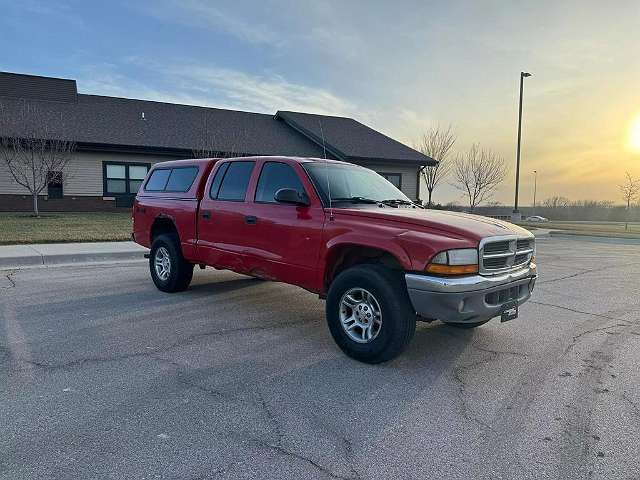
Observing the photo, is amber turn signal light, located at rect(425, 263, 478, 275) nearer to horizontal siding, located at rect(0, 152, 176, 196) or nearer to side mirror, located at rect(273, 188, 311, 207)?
side mirror, located at rect(273, 188, 311, 207)

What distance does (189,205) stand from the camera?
6746 mm

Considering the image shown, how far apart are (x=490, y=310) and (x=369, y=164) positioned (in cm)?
2384

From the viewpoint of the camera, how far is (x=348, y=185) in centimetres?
547

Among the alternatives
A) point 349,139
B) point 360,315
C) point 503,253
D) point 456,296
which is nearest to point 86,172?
point 349,139

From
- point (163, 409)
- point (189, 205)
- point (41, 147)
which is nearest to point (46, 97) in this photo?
point (41, 147)

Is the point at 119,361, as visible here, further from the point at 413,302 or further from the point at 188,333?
the point at 413,302

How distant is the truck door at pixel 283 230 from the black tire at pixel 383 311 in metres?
0.60

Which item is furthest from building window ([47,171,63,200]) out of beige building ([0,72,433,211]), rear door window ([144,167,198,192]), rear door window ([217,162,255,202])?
rear door window ([217,162,255,202])

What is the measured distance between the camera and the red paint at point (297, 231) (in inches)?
165

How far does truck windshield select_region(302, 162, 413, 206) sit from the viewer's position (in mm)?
5148

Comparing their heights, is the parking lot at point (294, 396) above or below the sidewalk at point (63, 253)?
below

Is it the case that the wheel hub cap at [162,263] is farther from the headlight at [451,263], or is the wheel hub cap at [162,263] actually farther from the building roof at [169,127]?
the building roof at [169,127]

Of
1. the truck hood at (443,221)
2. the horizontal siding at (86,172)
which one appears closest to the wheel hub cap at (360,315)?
the truck hood at (443,221)

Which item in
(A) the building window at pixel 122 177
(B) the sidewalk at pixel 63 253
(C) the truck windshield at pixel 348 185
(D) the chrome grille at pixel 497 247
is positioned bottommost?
(B) the sidewalk at pixel 63 253
